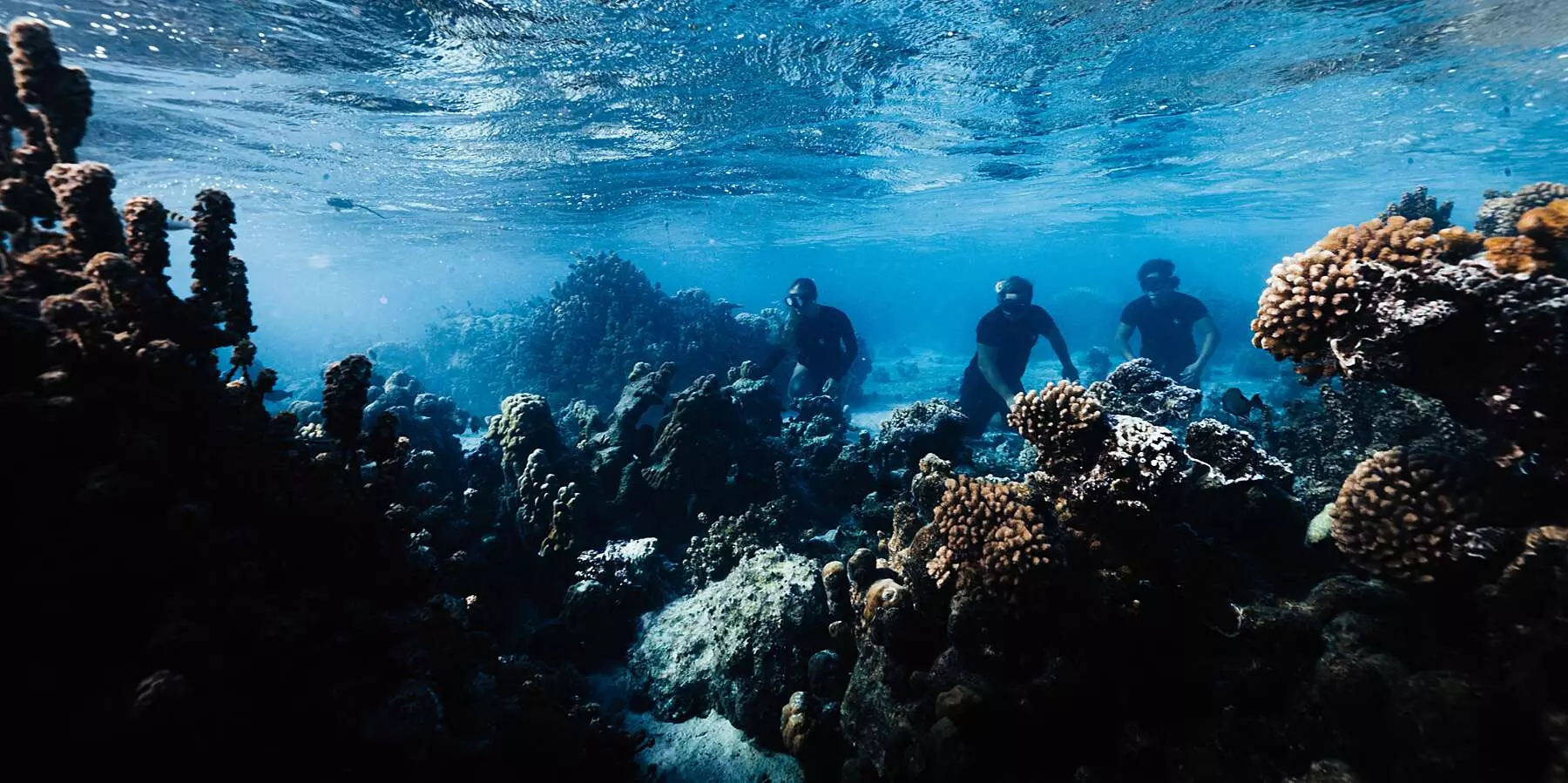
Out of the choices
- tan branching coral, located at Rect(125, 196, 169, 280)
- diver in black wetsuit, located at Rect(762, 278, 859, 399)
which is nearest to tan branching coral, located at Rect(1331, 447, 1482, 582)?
tan branching coral, located at Rect(125, 196, 169, 280)

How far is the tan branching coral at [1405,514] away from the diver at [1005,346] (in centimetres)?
879

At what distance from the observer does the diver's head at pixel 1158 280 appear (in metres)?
14.7

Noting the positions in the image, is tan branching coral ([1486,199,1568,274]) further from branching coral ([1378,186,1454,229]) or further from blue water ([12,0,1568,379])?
blue water ([12,0,1568,379])

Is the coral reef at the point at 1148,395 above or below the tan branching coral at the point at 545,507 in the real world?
above

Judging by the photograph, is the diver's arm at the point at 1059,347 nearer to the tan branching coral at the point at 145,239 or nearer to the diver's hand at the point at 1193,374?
the diver's hand at the point at 1193,374

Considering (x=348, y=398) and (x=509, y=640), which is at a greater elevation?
(x=348, y=398)

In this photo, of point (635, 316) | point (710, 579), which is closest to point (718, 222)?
point (635, 316)

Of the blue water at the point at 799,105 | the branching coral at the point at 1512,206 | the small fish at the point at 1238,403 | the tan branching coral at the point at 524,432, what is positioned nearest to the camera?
the branching coral at the point at 1512,206

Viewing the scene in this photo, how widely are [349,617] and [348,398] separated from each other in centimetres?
152

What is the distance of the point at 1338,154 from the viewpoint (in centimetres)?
2327

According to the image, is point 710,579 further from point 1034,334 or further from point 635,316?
point 635,316

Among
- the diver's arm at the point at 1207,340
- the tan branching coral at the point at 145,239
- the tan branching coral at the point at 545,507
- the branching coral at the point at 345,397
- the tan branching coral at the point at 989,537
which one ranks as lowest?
the diver's arm at the point at 1207,340

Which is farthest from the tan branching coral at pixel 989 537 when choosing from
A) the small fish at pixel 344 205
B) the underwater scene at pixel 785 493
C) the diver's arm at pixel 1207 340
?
the small fish at pixel 344 205

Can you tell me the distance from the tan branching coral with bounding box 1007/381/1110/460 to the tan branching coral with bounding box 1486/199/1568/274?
2.15m
